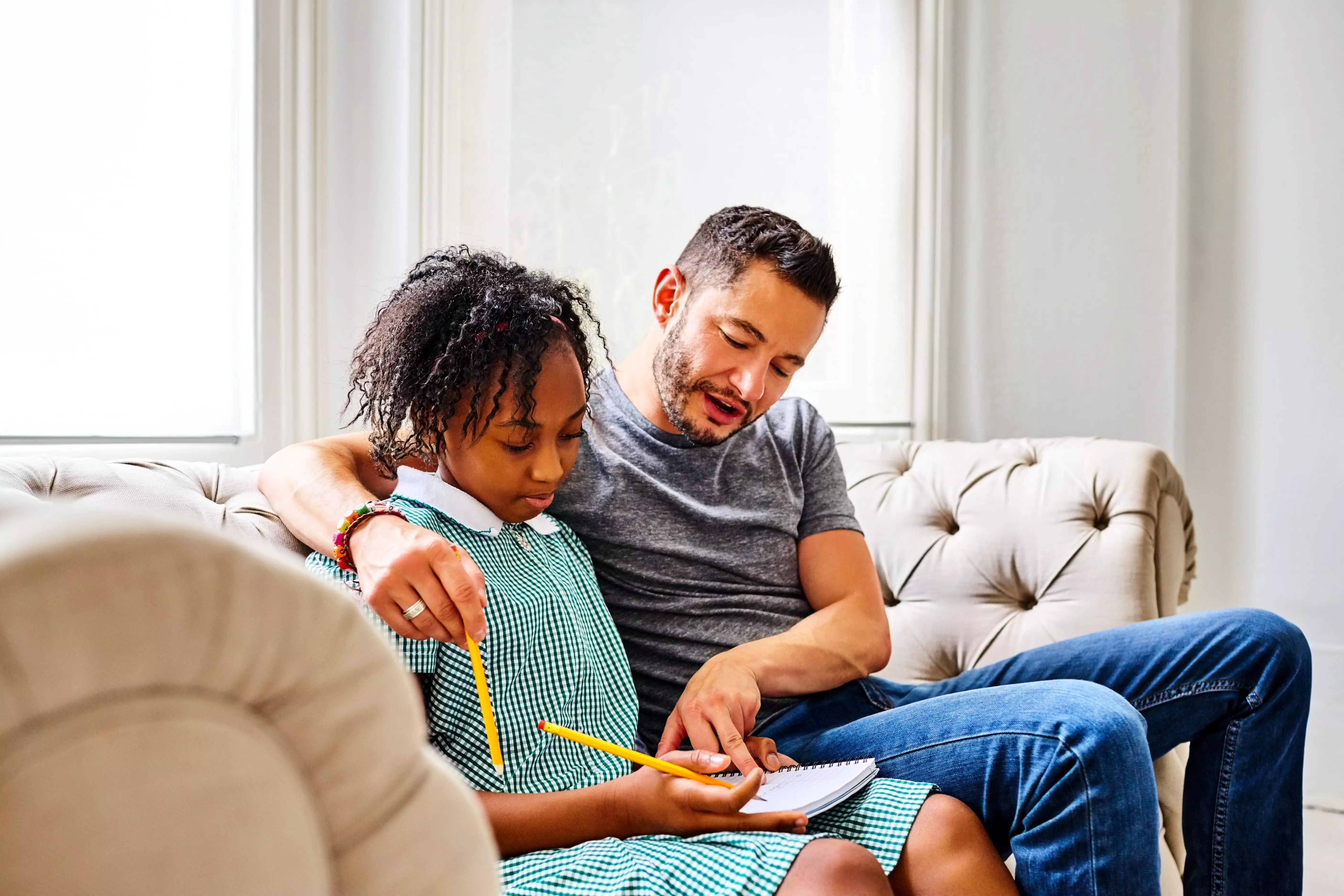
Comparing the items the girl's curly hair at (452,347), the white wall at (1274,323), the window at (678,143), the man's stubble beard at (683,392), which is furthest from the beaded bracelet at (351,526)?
the white wall at (1274,323)

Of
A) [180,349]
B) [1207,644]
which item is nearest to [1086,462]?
[1207,644]

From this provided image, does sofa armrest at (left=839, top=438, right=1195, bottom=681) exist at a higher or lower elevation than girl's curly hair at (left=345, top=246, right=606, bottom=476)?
lower

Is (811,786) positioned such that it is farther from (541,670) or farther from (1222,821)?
(1222,821)

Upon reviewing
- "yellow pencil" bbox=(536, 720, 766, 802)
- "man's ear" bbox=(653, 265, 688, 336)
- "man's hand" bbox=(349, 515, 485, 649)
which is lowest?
"yellow pencil" bbox=(536, 720, 766, 802)

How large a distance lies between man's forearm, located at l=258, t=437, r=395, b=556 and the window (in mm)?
632

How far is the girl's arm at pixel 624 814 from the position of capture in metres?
0.86

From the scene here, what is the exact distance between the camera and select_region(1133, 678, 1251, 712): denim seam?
1.18m

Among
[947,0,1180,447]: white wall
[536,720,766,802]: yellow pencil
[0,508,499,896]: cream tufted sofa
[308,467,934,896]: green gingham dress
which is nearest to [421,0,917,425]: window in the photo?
[947,0,1180,447]: white wall

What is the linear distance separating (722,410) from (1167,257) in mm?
1457

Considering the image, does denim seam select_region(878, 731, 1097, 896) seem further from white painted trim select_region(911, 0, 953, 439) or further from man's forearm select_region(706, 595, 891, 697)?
white painted trim select_region(911, 0, 953, 439)

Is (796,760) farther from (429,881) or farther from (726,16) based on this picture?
(726,16)

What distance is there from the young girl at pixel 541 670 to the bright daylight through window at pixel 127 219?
47 cm

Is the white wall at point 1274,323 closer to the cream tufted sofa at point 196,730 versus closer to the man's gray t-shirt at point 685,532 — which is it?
the man's gray t-shirt at point 685,532

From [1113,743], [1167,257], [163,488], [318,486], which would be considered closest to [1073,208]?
[1167,257]
